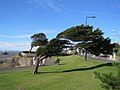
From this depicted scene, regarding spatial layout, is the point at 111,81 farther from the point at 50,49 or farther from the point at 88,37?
the point at 88,37

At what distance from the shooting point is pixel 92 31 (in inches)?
1174

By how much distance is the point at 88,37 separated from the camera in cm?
2838

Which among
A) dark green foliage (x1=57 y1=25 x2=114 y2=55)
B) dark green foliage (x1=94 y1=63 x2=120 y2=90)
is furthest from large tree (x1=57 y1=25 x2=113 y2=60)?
dark green foliage (x1=94 y1=63 x2=120 y2=90)

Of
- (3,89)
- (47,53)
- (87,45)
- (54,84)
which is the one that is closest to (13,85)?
(3,89)

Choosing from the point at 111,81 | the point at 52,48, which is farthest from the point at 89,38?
the point at 111,81

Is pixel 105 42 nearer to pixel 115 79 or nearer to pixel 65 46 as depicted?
pixel 65 46

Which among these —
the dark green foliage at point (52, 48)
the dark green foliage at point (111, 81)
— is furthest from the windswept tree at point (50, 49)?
the dark green foliage at point (111, 81)

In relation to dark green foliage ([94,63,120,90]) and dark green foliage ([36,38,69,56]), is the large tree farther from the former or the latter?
dark green foliage ([94,63,120,90])

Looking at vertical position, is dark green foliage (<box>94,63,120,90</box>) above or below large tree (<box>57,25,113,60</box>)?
below

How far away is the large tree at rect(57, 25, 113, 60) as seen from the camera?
27469 mm

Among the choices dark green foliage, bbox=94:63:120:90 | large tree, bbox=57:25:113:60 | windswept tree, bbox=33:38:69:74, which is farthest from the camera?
large tree, bbox=57:25:113:60

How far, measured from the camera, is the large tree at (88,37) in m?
27.5

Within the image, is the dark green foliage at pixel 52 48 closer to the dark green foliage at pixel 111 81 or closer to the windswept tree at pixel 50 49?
the windswept tree at pixel 50 49

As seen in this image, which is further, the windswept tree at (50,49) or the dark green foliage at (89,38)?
the dark green foliage at (89,38)
